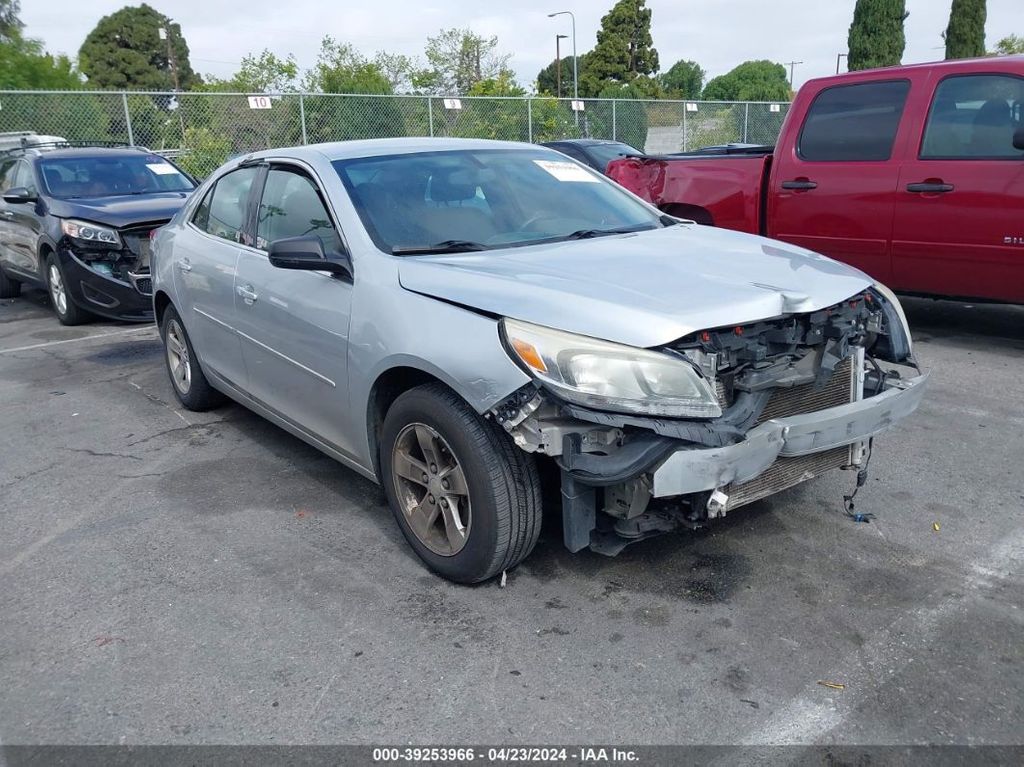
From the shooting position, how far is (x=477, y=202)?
13.7ft

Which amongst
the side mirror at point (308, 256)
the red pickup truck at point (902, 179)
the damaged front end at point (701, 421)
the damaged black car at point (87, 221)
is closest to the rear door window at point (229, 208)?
the side mirror at point (308, 256)

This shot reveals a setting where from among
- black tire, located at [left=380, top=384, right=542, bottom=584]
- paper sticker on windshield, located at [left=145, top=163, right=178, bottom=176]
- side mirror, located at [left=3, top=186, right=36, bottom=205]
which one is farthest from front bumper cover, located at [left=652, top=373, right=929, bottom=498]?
paper sticker on windshield, located at [left=145, top=163, right=178, bottom=176]

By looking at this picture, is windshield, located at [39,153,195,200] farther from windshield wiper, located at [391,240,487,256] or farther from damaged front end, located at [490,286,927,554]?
damaged front end, located at [490,286,927,554]

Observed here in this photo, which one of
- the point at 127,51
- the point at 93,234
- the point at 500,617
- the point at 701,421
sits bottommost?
the point at 500,617

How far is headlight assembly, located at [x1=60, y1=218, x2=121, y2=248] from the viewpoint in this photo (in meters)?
8.61

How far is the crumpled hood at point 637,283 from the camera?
3.01 m

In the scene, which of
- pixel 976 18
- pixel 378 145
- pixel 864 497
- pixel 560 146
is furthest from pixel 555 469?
pixel 976 18

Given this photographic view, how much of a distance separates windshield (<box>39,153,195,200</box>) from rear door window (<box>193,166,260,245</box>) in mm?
4814

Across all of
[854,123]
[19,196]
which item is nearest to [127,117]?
[19,196]

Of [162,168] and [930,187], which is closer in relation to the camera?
[930,187]

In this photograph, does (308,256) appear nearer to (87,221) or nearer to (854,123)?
(854,123)

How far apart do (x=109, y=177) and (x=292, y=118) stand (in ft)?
28.5

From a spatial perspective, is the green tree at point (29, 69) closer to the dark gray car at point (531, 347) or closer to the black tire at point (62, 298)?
the black tire at point (62, 298)

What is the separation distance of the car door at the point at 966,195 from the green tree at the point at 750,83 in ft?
294
